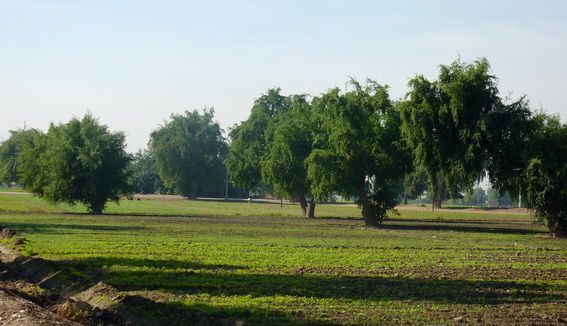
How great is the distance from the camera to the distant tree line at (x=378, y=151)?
55.7 metres

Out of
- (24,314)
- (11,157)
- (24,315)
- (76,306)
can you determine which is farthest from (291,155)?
(11,157)

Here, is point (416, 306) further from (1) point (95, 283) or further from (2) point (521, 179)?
(2) point (521, 179)

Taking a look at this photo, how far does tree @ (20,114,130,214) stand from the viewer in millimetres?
85125

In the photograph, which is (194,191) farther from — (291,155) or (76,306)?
(76,306)

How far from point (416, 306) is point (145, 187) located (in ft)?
598

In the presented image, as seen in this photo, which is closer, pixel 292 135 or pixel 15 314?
pixel 15 314

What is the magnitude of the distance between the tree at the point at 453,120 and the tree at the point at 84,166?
3569 cm

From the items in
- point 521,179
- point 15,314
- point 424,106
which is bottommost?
point 15,314

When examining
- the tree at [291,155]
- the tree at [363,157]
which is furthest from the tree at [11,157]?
the tree at [363,157]

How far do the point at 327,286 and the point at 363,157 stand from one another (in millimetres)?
44220

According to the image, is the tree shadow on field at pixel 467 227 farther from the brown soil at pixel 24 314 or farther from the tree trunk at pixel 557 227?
the brown soil at pixel 24 314

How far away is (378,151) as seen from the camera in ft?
219

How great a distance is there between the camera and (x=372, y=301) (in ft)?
65.9

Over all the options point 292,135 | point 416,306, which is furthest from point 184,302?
point 292,135
